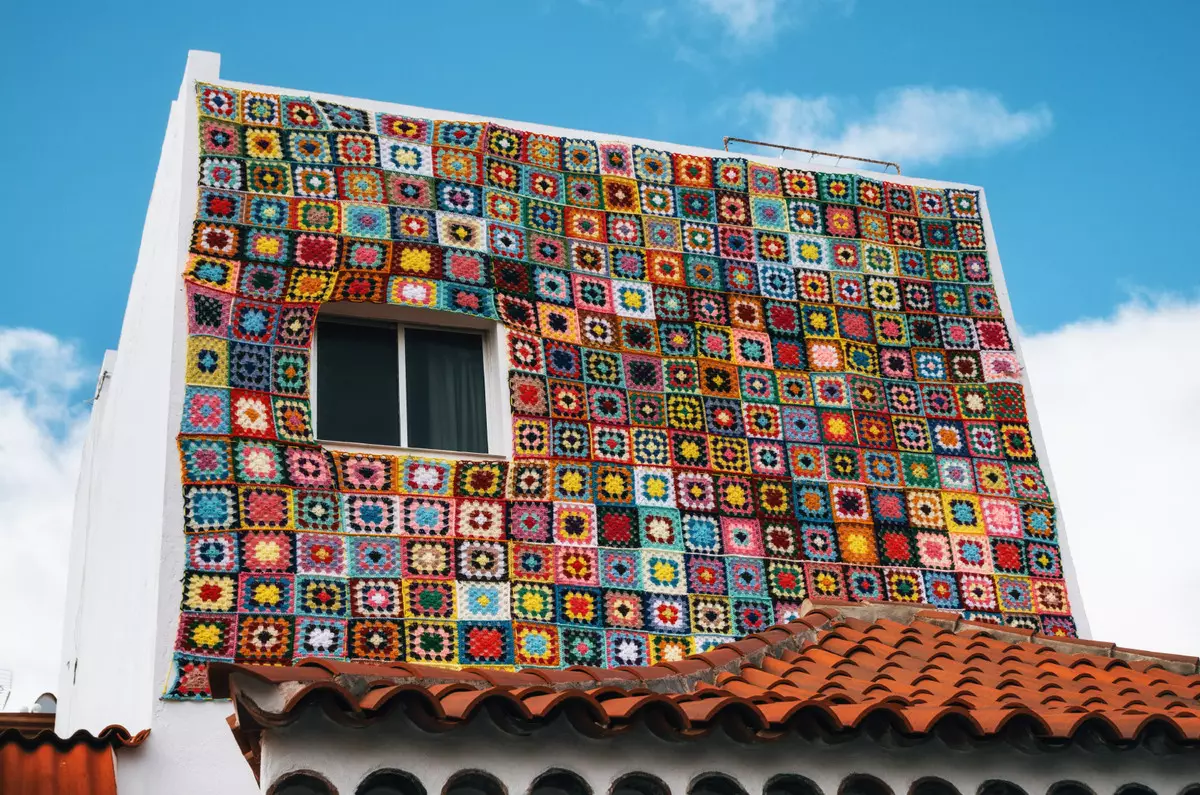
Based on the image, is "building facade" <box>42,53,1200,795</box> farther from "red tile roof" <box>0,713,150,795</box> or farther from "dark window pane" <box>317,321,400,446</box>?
"red tile roof" <box>0,713,150,795</box>

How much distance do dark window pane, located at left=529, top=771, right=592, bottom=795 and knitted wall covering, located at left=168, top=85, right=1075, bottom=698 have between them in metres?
2.74

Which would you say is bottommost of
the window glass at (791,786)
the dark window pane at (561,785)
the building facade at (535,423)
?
the window glass at (791,786)

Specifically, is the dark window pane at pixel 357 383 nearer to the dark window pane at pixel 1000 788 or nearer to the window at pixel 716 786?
the window at pixel 716 786

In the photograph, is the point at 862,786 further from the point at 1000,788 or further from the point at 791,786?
the point at 1000,788

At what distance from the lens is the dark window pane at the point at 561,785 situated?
15.3 feet

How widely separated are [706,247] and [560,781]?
17.4 feet

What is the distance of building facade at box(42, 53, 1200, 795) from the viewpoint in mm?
7371

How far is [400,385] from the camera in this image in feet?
27.6

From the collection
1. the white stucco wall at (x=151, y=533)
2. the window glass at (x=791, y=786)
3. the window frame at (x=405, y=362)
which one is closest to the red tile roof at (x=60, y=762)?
the white stucco wall at (x=151, y=533)

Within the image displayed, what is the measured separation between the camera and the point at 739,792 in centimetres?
486

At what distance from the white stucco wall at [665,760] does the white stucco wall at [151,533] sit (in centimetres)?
10

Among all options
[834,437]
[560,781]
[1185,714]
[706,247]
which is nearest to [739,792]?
[560,781]

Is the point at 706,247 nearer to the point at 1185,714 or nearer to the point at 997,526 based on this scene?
the point at 997,526

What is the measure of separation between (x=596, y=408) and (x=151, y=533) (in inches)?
100
